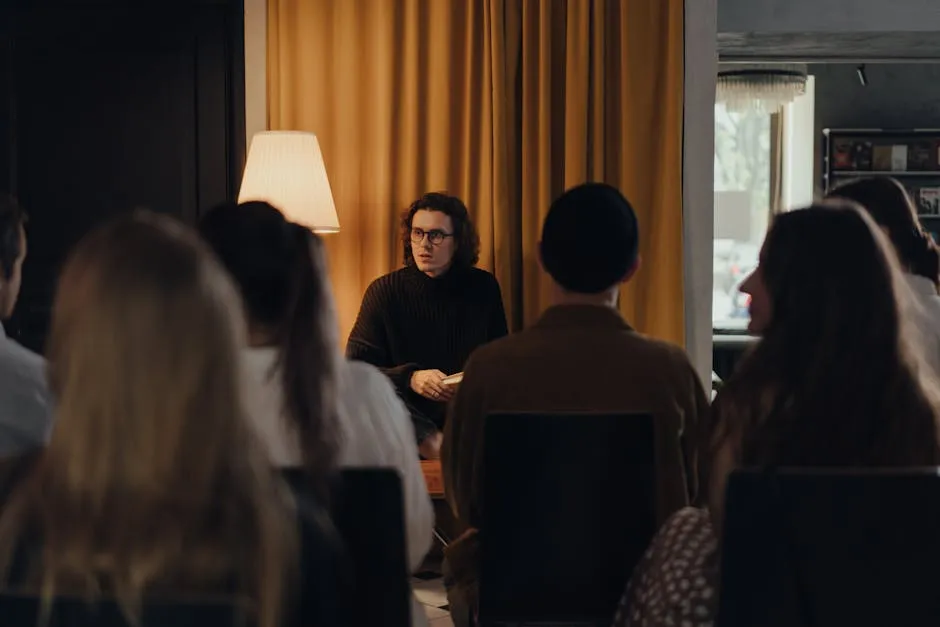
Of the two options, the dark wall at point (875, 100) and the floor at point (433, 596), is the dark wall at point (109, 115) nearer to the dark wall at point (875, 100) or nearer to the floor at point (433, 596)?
the floor at point (433, 596)

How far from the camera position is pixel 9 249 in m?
2.14

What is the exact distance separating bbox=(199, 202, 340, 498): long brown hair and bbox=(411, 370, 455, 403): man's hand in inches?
71.2

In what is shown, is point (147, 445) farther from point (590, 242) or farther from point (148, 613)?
point (590, 242)

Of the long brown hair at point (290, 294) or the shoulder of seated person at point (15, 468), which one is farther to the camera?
the long brown hair at point (290, 294)

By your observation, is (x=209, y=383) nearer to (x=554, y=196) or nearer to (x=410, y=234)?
(x=410, y=234)

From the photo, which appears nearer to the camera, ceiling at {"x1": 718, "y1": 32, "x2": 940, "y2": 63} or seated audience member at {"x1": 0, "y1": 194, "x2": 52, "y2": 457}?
seated audience member at {"x1": 0, "y1": 194, "x2": 52, "y2": 457}

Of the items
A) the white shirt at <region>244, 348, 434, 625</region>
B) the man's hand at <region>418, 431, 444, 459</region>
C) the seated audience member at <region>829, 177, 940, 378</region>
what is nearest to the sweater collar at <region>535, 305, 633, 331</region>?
the white shirt at <region>244, 348, 434, 625</region>

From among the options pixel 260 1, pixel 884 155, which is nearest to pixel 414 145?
pixel 260 1

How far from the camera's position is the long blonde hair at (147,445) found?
1.15m

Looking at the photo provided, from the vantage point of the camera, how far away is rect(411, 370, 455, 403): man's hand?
354cm

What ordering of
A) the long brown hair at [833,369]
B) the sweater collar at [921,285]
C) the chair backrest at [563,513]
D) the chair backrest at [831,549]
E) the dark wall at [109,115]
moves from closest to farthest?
1. the chair backrest at [831,549]
2. the long brown hair at [833,369]
3. the chair backrest at [563,513]
4. the sweater collar at [921,285]
5. the dark wall at [109,115]

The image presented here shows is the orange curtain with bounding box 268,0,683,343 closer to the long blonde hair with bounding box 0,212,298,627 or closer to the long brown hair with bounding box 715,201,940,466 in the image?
the long brown hair with bounding box 715,201,940,466

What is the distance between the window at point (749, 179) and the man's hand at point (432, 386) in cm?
555

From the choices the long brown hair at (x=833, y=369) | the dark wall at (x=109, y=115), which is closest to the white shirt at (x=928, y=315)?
the long brown hair at (x=833, y=369)
